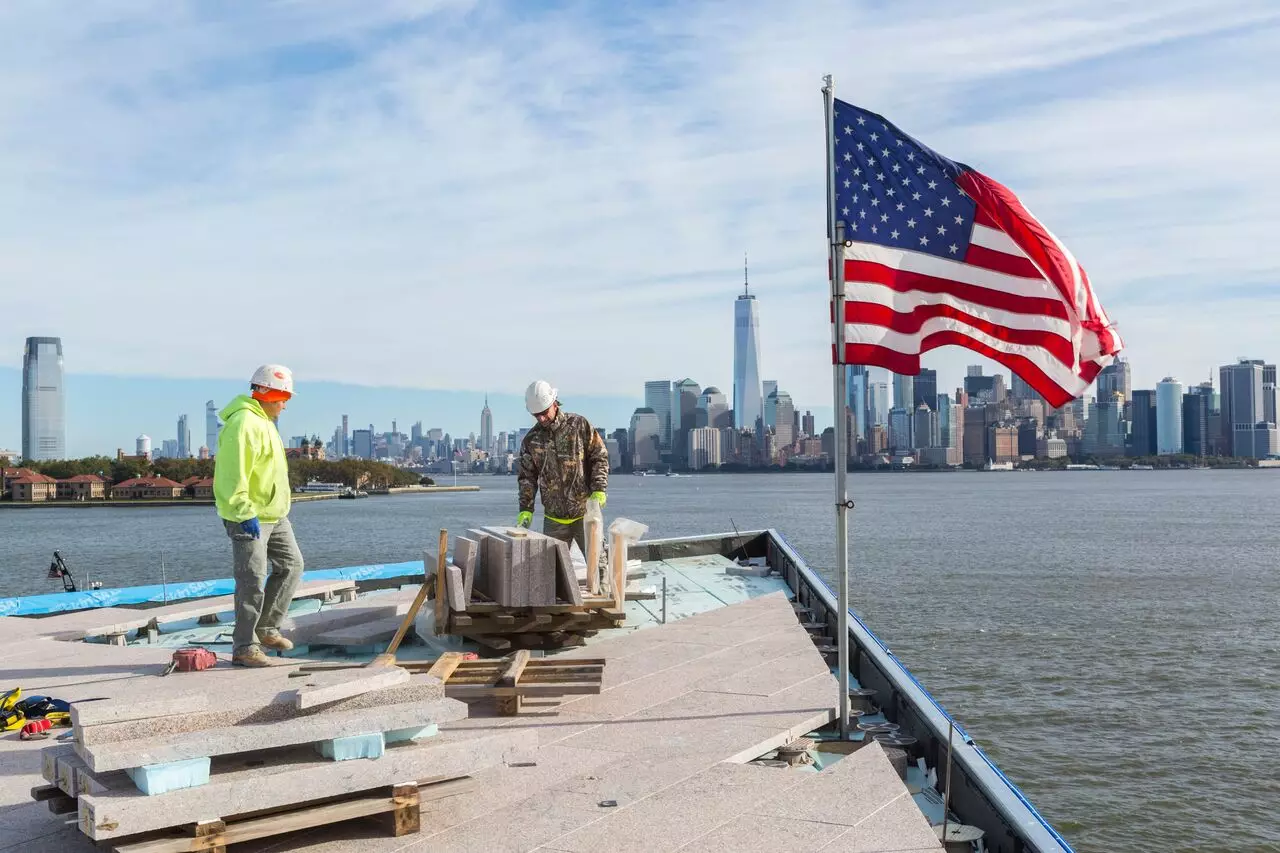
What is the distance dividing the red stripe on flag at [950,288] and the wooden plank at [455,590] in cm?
401

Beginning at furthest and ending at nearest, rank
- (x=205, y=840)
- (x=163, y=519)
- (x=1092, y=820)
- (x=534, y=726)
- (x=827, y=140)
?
(x=163, y=519) < (x=1092, y=820) < (x=827, y=140) < (x=534, y=726) < (x=205, y=840)

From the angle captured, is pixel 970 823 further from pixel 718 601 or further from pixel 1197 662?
pixel 1197 662

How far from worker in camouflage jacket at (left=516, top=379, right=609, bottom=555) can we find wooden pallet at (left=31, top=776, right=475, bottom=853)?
548 centimetres

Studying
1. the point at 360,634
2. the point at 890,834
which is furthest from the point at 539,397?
the point at 890,834

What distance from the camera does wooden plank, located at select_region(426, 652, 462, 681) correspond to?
7267 millimetres

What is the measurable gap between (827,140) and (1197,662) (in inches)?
806

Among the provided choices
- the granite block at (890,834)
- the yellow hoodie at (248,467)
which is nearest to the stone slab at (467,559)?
the yellow hoodie at (248,467)

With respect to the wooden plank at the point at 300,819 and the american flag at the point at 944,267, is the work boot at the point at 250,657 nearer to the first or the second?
the wooden plank at the point at 300,819

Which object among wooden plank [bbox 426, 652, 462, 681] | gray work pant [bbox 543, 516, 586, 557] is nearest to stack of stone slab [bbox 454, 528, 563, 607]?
wooden plank [bbox 426, 652, 462, 681]

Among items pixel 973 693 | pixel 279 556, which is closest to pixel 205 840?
pixel 279 556

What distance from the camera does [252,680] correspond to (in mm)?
5598

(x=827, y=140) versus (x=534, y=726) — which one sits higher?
(x=827, y=140)

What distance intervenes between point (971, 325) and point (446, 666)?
4545mm

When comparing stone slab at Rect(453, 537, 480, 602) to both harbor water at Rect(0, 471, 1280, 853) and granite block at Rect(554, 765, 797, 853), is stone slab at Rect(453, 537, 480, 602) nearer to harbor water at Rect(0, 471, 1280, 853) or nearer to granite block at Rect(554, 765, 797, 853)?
granite block at Rect(554, 765, 797, 853)
